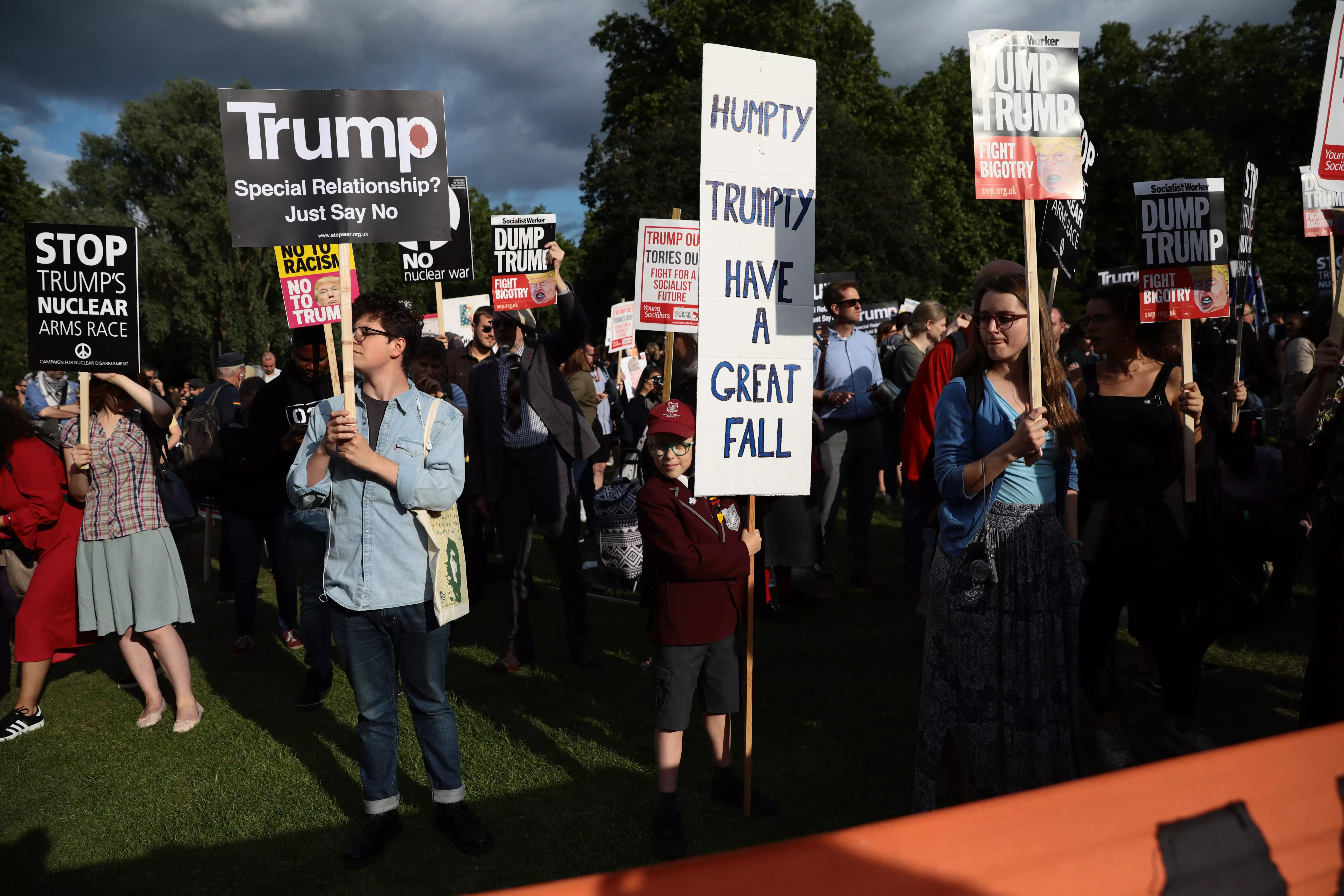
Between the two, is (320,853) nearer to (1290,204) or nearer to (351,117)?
(351,117)

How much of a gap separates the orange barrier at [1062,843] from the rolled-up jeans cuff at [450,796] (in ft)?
7.37

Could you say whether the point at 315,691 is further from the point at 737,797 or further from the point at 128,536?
the point at 737,797

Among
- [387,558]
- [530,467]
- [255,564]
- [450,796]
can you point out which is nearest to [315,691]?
[255,564]

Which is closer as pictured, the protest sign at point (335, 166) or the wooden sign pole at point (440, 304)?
the protest sign at point (335, 166)

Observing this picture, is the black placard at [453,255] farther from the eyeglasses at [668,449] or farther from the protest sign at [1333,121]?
the protest sign at [1333,121]

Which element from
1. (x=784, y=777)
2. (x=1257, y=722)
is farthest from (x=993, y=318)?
(x=1257, y=722)

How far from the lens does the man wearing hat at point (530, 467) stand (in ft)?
18.9

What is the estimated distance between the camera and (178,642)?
5.05 m

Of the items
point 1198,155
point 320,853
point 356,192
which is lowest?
point 320,853

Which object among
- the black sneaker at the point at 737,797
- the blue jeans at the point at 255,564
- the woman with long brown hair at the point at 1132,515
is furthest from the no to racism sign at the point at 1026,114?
the blue jeans at the point at 255,564

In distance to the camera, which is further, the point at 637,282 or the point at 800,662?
the point at 637,282

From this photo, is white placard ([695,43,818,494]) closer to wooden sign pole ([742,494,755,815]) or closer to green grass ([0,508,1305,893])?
wooden sign pole ([742,494,755,815])

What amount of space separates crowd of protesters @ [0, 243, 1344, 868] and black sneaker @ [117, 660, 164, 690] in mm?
138

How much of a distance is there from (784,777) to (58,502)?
4.16 metres
